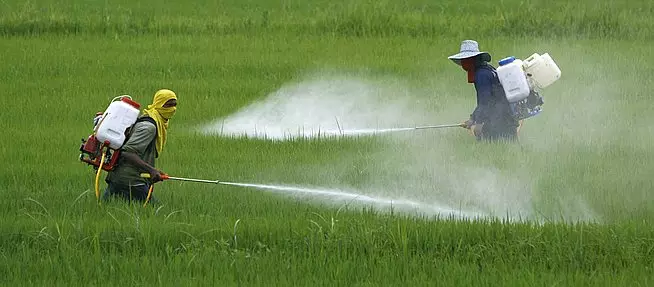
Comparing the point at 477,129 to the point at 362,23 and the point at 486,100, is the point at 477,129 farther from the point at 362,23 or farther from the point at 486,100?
the point at 362,23

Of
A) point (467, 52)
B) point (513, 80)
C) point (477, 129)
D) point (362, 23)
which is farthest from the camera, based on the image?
point (362, 23)

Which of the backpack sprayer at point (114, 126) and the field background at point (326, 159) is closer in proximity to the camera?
the field background at point (326, 159)

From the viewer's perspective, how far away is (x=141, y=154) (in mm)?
7875

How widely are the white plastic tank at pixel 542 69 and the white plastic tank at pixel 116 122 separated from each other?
3.85 m

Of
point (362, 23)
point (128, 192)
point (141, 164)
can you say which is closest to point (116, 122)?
point (141, 164)

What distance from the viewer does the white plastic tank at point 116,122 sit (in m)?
7.64

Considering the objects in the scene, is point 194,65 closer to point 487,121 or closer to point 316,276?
point 487,121

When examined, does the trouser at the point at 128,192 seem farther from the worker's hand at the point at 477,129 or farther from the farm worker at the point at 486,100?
the worker's hand at the point at 477,129

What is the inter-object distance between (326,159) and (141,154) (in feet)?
7.50

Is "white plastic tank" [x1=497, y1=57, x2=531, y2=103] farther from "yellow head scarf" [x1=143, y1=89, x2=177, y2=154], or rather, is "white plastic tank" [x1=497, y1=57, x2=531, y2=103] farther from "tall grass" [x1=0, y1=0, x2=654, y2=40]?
"tall grass" [x1=0, y1=0, x2=654, y2=40]

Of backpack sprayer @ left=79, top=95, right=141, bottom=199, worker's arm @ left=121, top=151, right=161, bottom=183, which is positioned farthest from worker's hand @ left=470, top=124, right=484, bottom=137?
backpack sprayer @ left=79, top=95, right=141, bottom=199

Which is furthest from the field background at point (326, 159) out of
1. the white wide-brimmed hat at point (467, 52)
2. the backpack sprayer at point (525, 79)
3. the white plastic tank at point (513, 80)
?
the white wide-brimmed hat at point (467, 52)

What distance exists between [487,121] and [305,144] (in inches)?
59.7

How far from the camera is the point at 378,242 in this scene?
273 inches
